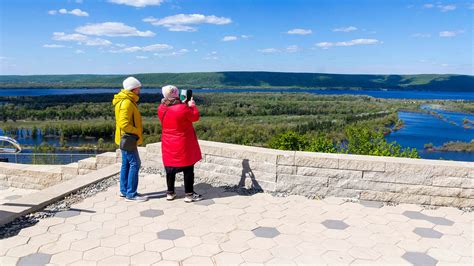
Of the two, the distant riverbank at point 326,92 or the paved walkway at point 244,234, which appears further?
the distant riverbank at point 326,92

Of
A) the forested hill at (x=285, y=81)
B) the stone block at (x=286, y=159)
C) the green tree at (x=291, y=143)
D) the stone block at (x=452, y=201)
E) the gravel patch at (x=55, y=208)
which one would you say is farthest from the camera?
the forested hill at (x=285, y=81)

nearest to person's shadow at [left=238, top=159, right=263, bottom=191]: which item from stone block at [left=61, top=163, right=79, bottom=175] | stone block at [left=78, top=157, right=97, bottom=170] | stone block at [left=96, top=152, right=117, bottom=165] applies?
stone block at [left=96, top=152, right=117, bottom=165]

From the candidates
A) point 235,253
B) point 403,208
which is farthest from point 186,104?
point 403,208

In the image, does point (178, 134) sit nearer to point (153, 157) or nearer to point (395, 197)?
point (153, 157)

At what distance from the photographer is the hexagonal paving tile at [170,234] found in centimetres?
354

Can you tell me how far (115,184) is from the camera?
5398 millimetres

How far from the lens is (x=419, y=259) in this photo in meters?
3.15

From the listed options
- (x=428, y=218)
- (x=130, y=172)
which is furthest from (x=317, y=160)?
(x=130, y=172)

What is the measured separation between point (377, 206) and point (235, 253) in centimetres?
222

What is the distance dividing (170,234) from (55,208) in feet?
5.62

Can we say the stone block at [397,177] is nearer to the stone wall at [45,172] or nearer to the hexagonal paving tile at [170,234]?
the hexagonal paving tile at [170,234]

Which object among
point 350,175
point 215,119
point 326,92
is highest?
point 350,175

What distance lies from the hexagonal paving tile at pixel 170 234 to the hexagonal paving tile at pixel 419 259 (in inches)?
84.3

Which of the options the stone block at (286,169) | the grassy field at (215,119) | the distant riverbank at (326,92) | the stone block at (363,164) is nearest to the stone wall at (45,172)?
the stone block at (286,169)
